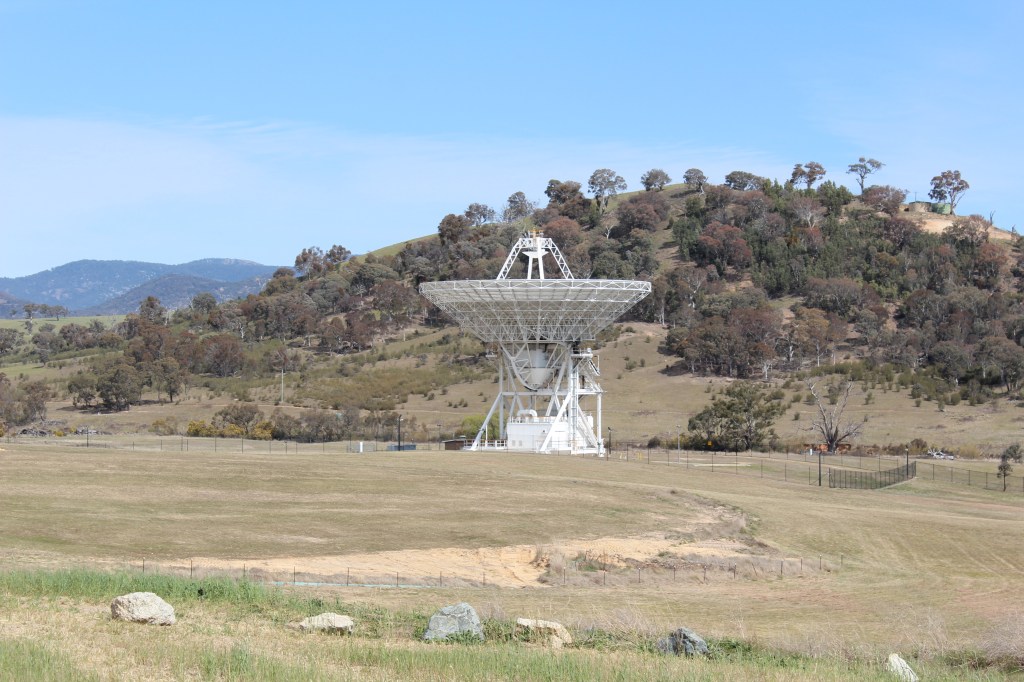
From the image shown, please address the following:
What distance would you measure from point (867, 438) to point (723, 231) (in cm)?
6861

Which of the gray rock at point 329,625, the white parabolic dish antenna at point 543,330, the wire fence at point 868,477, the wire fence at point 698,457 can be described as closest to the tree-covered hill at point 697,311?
the wire fence at point 698,457

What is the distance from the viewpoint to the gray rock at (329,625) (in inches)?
877

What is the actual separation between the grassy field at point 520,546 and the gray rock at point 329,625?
Answer: 44 centimetres

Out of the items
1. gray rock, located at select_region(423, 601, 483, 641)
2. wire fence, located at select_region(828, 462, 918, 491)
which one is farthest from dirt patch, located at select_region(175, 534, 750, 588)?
wire fence, located at select_region(828, 462, 918, 491)

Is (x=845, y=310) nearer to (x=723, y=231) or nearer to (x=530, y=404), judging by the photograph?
(x=723, y=231)

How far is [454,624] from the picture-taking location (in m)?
22.3

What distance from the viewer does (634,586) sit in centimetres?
3600

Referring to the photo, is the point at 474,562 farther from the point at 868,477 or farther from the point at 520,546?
the point at 868,477

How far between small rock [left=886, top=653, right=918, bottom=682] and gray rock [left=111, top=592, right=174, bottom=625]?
1247 centimetres

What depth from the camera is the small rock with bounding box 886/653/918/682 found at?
20125 mm

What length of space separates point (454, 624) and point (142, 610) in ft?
18.1

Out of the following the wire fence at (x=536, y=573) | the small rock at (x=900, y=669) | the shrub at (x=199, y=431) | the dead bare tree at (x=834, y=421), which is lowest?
the wire fence at (x=536, y=573)

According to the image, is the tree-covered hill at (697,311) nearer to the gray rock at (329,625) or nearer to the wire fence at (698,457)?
the wire fence at (698,457)

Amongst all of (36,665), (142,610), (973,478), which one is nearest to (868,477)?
(973,478)
